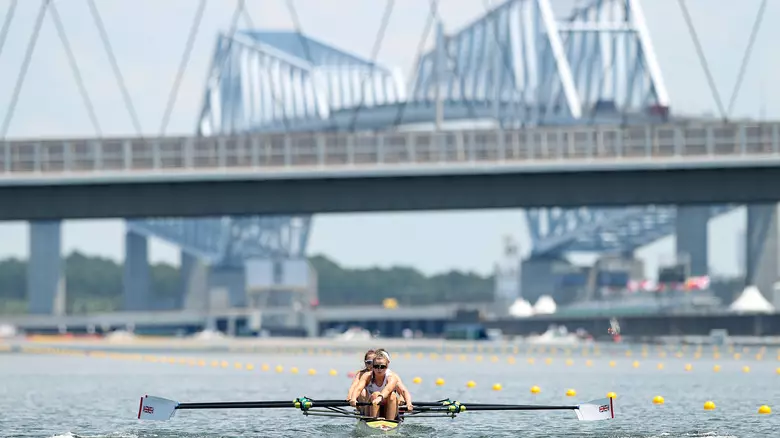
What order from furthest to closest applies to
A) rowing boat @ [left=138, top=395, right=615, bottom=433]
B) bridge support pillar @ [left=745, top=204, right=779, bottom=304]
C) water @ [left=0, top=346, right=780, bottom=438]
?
1. bridge support pillar @ [left=745, top=204, right=779, bottom=304]
2. water @ [left=0, top=346, right=780, bottom=438]
3. rowing boat @ [left=138, top=395, right=615, bottom=433]

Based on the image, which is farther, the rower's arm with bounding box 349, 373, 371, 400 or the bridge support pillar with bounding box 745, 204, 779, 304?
the bridge support pillar with bounding box 745, 204, 779, 304

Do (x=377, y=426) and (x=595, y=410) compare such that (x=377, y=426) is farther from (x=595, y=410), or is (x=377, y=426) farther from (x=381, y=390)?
(x=595, y=410)

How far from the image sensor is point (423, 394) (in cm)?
5509

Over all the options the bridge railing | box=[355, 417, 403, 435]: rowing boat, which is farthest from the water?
the bridge railing

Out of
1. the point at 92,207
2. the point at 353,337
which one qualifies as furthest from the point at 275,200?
the point at 353,337

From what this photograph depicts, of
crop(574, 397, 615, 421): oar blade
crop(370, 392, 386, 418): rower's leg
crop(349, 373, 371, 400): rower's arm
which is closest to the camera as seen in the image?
crop(370, 392, 386, 418): rower's leg

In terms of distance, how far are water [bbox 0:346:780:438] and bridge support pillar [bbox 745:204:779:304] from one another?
4602 centimetres

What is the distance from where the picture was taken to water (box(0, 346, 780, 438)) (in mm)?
41031

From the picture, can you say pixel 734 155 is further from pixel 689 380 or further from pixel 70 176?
pixel 70 176

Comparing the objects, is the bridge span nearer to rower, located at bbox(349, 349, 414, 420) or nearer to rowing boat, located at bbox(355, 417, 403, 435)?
rower, located at bbox(349, 349, 414, 420)

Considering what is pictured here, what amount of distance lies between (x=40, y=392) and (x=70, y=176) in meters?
29.6

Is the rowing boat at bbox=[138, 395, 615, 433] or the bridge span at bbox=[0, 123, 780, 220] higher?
the bridge span at bbox=[0, 123, 780, 220]

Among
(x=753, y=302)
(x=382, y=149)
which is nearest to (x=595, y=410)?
(x=382, y=149)

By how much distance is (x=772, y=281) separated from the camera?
133m
